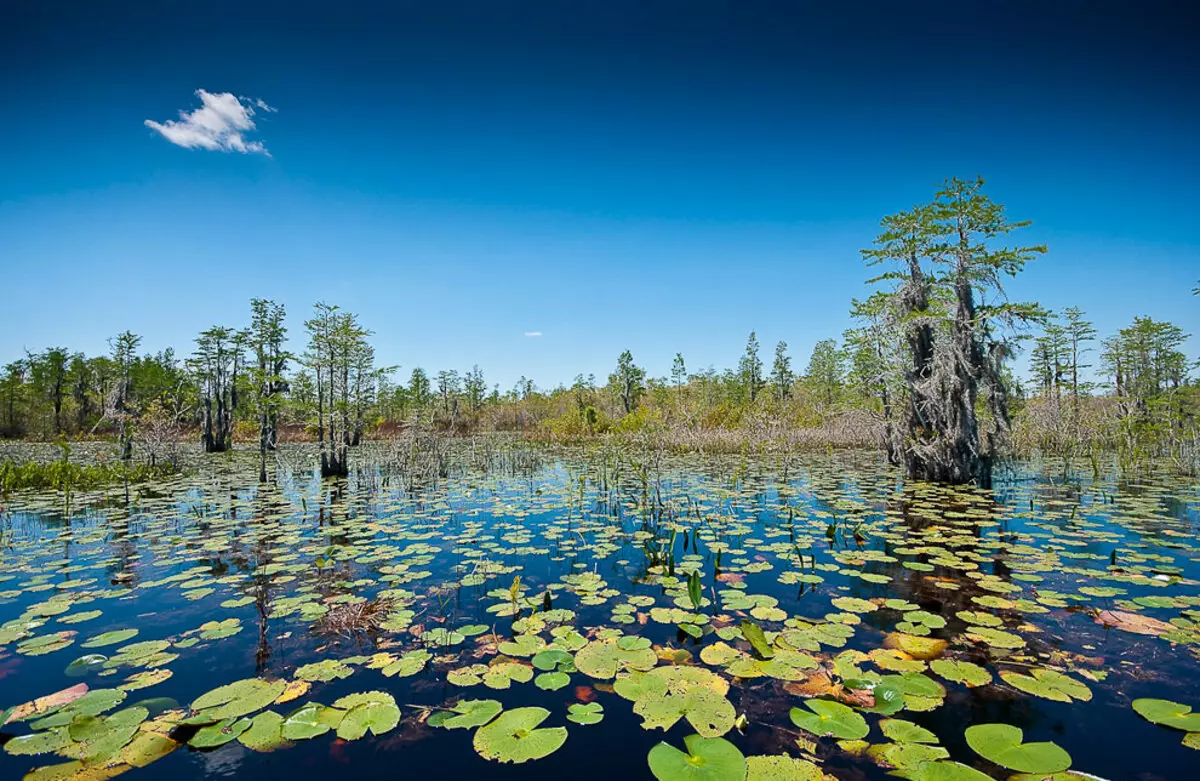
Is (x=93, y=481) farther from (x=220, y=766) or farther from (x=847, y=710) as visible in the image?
(x=847, y=710)

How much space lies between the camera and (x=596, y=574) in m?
5.61

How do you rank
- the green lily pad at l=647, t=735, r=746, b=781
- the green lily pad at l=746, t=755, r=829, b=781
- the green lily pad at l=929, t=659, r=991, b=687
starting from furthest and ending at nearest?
the green lily pad at l=929, t=659, r=991, b=687 < the green lily pad at l=746, t=755, r=829, b=781 < the green lily pad at l=647, t=735, r=746, b=781

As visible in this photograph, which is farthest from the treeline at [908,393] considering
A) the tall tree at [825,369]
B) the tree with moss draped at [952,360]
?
the tall tree at [825,369]

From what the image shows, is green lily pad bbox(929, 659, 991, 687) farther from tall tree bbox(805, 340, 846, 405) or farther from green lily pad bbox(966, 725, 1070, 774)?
tall tree bbox(805, 340, 846, 405)

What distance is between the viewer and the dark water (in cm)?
268

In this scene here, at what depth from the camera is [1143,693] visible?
9.99 feet

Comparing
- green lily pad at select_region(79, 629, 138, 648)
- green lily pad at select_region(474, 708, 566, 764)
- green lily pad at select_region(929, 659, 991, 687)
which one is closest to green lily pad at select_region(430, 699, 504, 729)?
green lily pad at select_region(474, 708, 566, 764)

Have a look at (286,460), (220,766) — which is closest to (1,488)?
(286,460)

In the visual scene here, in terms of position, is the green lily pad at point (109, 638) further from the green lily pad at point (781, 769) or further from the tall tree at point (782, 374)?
the tall tree at point (782, 374)

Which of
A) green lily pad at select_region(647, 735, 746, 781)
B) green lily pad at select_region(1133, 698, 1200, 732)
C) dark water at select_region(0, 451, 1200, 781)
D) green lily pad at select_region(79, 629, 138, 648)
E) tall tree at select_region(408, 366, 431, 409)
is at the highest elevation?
tall tree at select_region(408, 366, 431, 409)

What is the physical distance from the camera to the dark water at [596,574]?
268 centimetres

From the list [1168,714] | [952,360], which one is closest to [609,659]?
[1168,714]

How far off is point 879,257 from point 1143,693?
39.0 ft

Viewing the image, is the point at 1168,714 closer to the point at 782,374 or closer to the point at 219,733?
the point at 219,733
